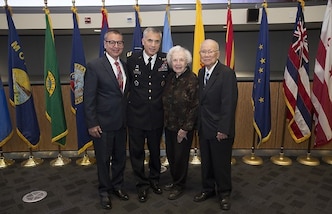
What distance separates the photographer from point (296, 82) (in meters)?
3.00

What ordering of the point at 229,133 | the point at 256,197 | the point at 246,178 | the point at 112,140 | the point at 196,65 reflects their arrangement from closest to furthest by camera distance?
the point at 229,133 < the point at 112,140 < the point at 256,197 < the point at 246,178 < the point at 196,65

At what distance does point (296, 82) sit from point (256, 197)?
1.49m

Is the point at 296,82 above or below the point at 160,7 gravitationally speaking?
below

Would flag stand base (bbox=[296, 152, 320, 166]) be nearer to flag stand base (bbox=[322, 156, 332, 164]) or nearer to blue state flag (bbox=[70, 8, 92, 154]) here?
flag stand base (bbox=[322, 156, 332, 164])

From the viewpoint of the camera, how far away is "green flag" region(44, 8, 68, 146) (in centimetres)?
297

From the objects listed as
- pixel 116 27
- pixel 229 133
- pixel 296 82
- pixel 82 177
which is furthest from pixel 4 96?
pixel 296 82

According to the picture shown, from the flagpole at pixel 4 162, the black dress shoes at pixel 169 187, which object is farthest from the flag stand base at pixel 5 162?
the black dress shoes at pixel 169 187

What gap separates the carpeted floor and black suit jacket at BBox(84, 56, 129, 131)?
81 centimetres

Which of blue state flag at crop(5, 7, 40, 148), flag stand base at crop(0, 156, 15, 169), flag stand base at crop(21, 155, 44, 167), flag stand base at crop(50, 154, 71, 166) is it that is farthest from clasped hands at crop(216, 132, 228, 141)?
flag stand base at crop(0, 156, 15, 169)

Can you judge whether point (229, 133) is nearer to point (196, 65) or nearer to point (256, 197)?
point (256, 197)

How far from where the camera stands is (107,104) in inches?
84.7

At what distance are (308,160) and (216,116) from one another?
6.41 ft

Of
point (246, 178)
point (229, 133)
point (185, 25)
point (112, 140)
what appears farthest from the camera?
point (185, 25)

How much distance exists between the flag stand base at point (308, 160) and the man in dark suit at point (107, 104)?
7.92ft
